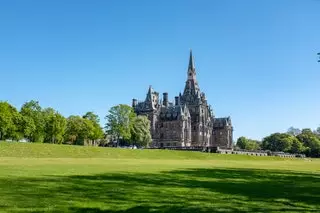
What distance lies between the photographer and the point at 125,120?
384 ft

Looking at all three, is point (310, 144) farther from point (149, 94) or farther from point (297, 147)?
point (149, 94)

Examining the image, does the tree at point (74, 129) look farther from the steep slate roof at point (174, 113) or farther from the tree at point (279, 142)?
the tree at point (279, 142)

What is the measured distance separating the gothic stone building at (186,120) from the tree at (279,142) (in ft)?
75.2

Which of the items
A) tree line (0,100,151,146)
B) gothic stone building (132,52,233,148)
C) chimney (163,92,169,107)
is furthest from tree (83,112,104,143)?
chimney (163,92,169,107)

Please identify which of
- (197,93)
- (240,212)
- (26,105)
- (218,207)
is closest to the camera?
(240,212)

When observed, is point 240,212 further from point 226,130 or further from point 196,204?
point 226,130

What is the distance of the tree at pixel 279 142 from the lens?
6826 inches

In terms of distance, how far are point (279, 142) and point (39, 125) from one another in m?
121

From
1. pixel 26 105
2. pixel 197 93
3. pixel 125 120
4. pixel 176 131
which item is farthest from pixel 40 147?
pixel 197 93

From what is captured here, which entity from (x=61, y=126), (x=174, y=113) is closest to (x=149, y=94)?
(x=174, y=113)

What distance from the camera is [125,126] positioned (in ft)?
380

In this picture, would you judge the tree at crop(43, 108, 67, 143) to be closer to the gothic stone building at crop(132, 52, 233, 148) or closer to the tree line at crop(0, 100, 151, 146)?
the tree line at crop(0, 100, 151, 146)

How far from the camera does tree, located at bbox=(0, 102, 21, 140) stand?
8050 cm

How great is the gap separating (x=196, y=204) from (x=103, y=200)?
9.58 ft
